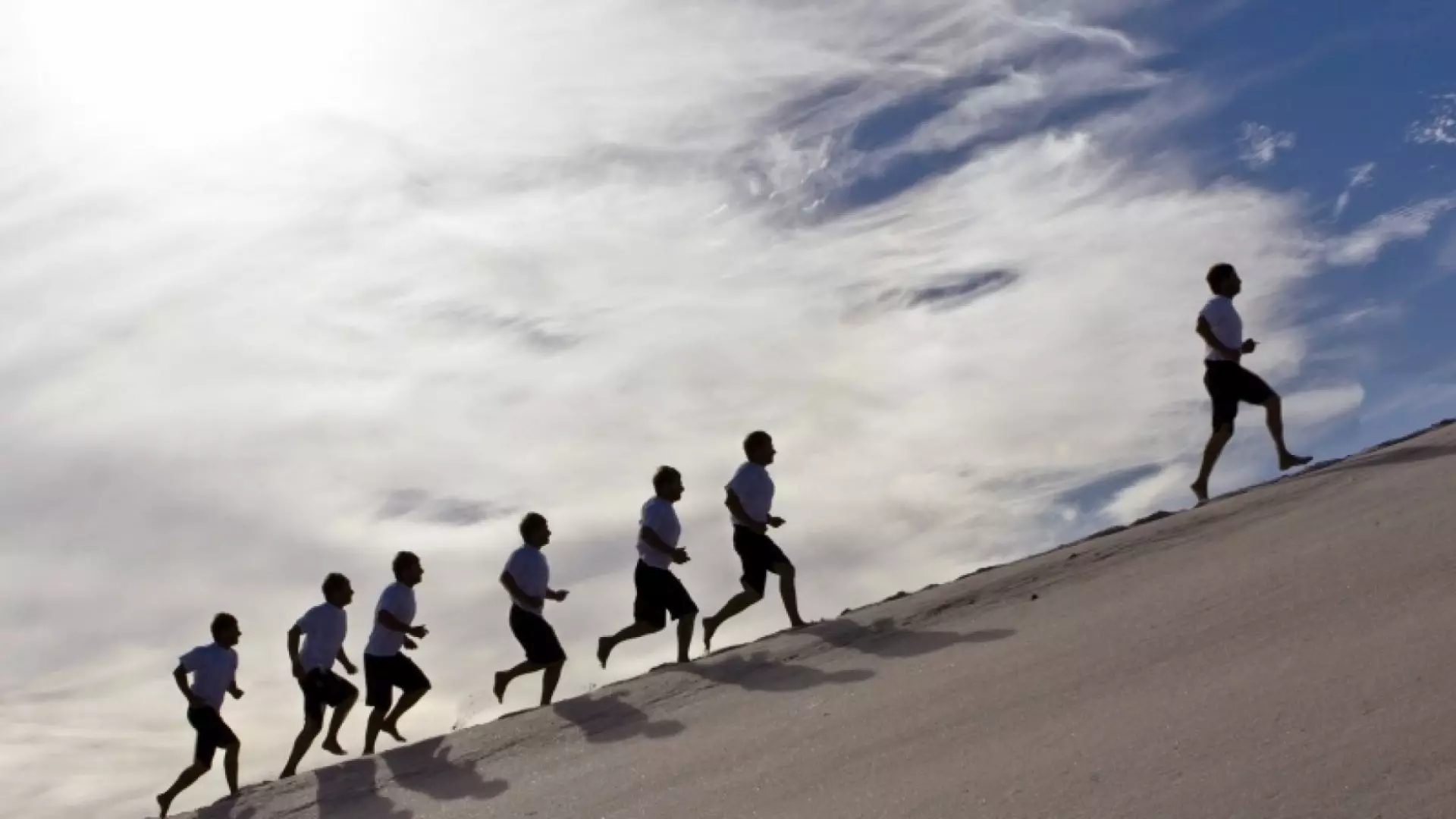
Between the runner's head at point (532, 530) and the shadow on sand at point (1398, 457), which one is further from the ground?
the runner's head at point (532, 530)

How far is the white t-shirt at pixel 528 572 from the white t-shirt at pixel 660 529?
2.47ft

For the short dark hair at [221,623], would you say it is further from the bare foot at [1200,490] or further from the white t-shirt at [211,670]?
the bare foot at [1200,490]

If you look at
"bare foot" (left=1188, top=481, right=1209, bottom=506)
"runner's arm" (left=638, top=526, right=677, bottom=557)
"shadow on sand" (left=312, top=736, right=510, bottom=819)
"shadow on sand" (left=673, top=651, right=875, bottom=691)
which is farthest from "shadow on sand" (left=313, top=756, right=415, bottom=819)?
"bare foot" (left=1188, top=481, right=1209, bottom=506)

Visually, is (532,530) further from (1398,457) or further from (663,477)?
(1398,457)

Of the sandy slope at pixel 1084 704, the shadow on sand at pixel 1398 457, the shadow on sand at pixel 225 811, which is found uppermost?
the shadow on sand at pixel 1398 457

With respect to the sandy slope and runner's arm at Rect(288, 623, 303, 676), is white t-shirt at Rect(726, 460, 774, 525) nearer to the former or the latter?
the sandy slope

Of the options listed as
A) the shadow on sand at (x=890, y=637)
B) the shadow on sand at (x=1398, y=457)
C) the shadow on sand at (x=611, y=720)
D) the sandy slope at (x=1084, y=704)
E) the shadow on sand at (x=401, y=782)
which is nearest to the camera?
the sandy slope at (x=1084, y=704)

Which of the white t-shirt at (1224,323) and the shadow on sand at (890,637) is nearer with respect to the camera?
the shadow on sand at (890,637)

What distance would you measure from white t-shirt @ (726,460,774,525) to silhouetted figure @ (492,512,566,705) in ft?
4.74

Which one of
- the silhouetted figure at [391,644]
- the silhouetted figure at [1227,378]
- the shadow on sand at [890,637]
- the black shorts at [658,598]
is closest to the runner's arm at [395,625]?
→ the silhouetted figure at [391,644]

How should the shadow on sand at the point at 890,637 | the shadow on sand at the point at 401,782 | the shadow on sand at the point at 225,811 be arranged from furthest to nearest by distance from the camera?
the shadow on sand at the point at 225,811 → the shadow on sand at the point at 890,637 → the shadow on sand at the point at 401,782

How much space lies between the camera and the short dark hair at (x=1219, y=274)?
11.5 metres

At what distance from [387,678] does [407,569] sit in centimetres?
80

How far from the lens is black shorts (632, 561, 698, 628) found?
11.3 metres
